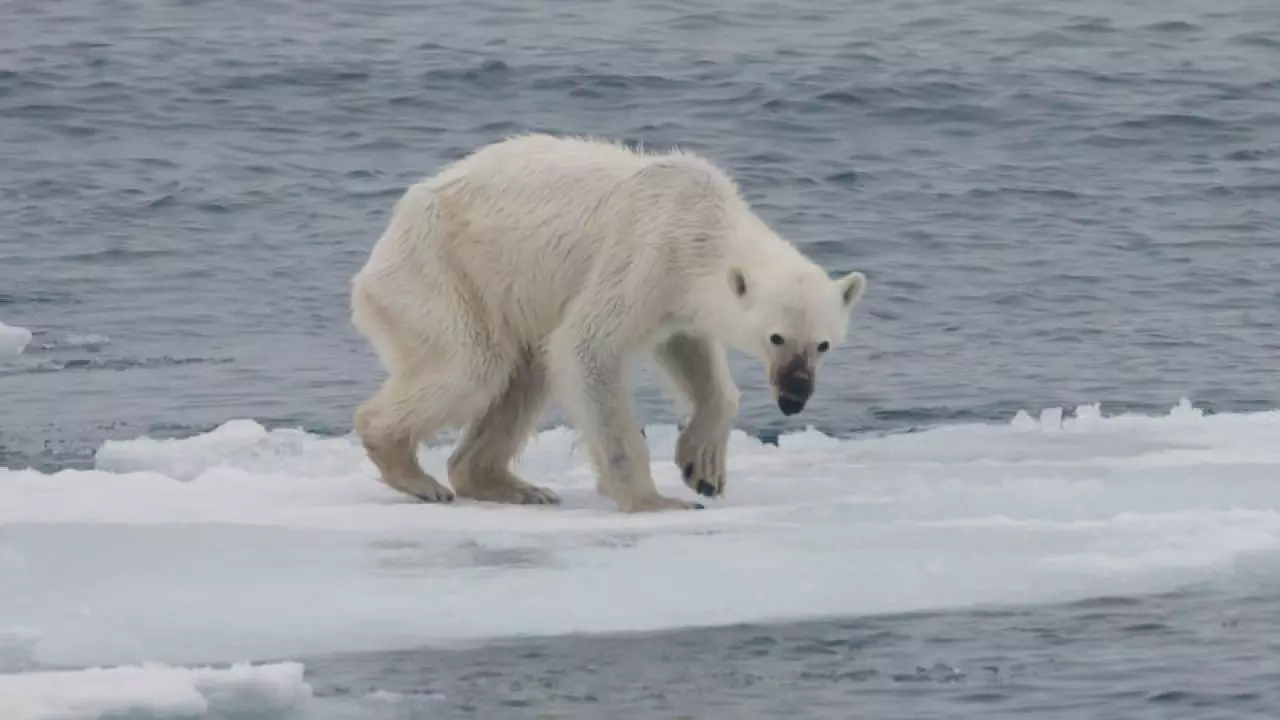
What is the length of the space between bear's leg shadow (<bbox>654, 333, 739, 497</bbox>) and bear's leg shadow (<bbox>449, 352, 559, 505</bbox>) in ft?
1.59

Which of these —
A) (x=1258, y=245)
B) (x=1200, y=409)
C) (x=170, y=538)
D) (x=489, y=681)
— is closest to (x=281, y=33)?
(x=1258, y=245)

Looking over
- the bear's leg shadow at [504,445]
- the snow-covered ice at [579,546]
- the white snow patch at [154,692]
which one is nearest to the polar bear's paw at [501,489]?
the bear's leg shadow at [504,445]

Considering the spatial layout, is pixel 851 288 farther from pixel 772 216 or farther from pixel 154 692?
pixel 772 216

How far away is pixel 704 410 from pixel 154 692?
2.93 m

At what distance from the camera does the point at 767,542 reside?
8.13m

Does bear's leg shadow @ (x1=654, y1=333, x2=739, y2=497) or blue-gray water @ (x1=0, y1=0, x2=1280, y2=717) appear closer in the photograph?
blue-gray water @ (x1=0, y1=0, x2=1280, y2=717)

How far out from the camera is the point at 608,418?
28.1ft

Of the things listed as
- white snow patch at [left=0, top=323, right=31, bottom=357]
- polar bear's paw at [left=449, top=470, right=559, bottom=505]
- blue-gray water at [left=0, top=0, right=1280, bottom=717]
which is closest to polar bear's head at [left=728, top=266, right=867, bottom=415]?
blue-gray water at [left=0, top=0, right=1280, bottom=717]

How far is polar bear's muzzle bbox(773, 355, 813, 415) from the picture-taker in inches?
315

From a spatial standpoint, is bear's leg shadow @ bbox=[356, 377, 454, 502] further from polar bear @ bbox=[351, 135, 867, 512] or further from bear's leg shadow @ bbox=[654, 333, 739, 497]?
bear's leg shadow @ bbox=[654, 333, 739, 497]

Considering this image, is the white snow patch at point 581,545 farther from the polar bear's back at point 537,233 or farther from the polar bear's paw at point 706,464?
the polar bear's back at point 537,233

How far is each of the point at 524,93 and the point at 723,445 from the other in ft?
37.4

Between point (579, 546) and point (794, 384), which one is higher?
point (794, 384)

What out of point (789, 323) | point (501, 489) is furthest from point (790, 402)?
point (501, 489)
